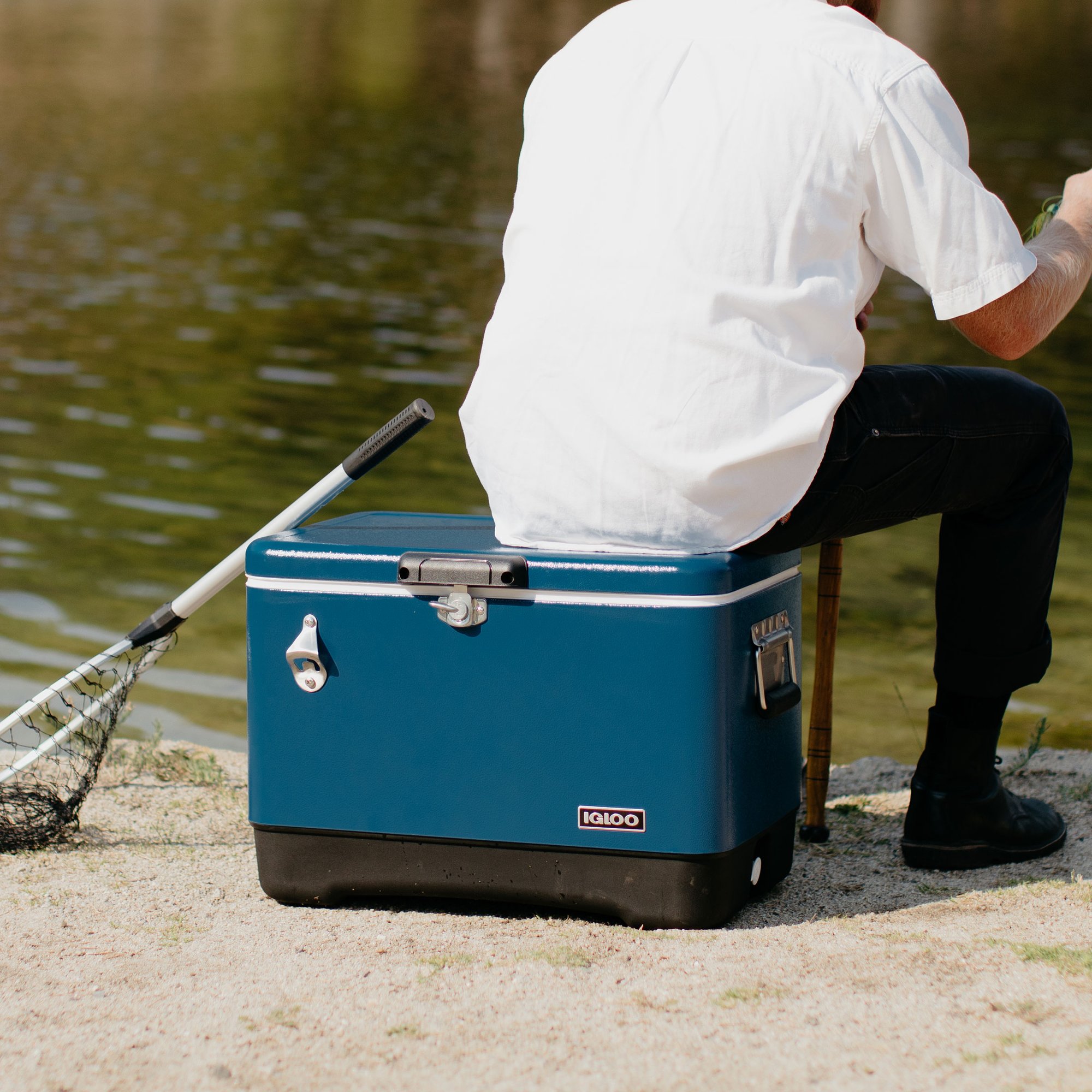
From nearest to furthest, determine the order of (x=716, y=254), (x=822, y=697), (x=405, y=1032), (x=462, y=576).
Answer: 1. (x=405, y=1032)
2. (x=716, y=254)
3. (x=462, y=576)
4. (x=822, y=697)

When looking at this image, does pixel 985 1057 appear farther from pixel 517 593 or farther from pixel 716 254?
pixel 716 254

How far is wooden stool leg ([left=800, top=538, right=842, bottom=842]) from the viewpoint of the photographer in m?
2.81

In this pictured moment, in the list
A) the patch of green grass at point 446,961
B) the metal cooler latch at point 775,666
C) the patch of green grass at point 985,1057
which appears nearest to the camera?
the patch of green grass at point 985,1057

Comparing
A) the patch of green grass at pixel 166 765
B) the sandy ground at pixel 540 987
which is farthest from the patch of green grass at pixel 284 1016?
the patch of green grass at pixel 166 765

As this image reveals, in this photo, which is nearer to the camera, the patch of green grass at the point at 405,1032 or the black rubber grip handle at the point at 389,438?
the patch of green grass at the point at 405,1032

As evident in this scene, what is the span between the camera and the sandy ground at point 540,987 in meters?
1.84

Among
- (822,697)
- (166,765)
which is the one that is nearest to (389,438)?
(822,697)

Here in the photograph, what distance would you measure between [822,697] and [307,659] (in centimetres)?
95

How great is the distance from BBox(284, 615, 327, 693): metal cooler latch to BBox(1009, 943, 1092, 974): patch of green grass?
1067mm

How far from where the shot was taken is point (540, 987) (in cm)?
208

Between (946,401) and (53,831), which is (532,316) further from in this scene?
(53,831)

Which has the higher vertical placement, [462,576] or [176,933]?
[462,576]

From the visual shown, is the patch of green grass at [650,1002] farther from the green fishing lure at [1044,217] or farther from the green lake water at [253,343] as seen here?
the green lake water at [253,343]

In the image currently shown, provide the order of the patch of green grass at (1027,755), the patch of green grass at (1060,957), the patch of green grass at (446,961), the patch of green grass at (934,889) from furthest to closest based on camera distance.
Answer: the patch of green grass at (1027,755) < the patch of green grass at (934,889) < the patch of green grass at (446,961) < the patch of green grass at (1060,957)
